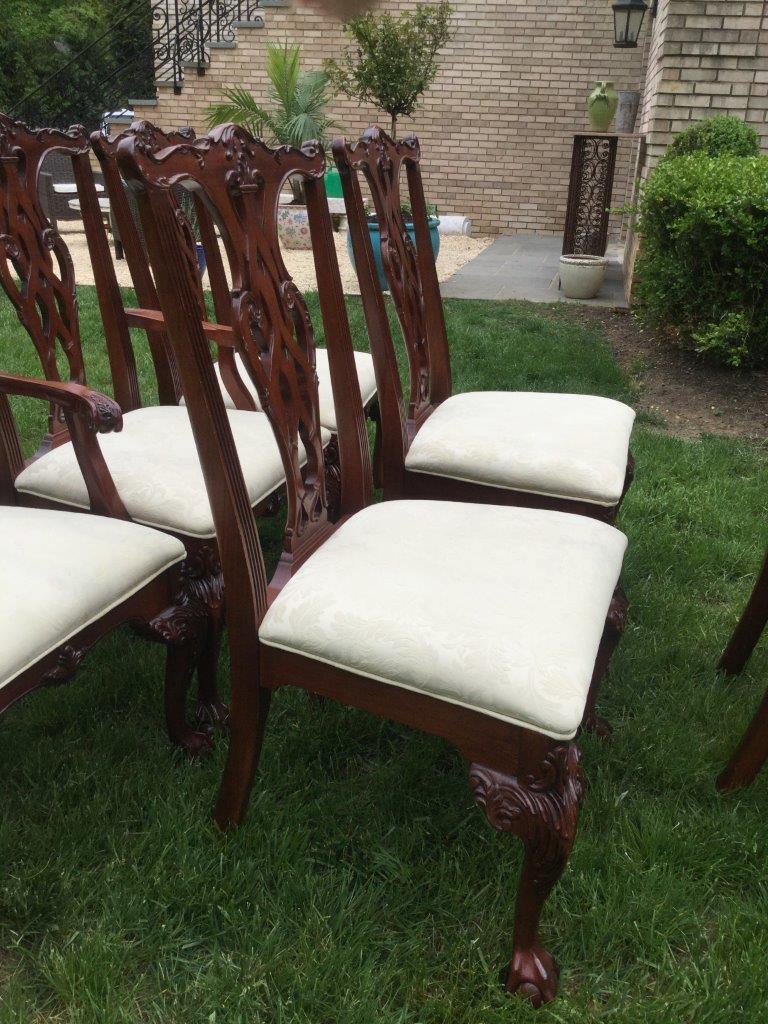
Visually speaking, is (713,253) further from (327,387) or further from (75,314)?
(75,314)

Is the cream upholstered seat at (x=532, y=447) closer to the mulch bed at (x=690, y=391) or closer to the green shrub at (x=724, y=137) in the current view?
the mulch bed at (x=690, y=391)

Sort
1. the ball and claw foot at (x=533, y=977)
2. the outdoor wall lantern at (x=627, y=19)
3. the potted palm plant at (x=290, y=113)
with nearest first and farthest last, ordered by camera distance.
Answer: the ball and claw foot at (x=533, y=977) < the outdoor wall lantern at (x=627, y=19) < the potted palm plant at (x=290, y=113)

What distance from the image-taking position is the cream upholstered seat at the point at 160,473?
1790 mm

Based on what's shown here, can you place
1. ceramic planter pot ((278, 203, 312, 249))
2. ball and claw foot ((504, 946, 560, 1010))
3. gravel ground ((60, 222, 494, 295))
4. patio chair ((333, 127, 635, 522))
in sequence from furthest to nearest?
ceramic planter pot ((278, 203, 312, 249)), gravel ground ((60, 222, 494, 295)), patio chair ((333, 127, 635, 522)), ball and claw foot ((504, 946, 560, 1010))

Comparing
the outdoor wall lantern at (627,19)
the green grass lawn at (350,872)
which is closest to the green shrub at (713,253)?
the green grass lawn at (350,872)

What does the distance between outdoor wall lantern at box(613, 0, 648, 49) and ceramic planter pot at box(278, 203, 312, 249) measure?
3359mm

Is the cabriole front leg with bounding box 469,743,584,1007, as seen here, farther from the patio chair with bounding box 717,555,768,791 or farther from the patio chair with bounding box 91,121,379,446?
the patio chair with bounding box 91,121,379,446

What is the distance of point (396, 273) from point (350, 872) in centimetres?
138

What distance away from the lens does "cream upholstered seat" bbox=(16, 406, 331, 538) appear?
70.5 inches

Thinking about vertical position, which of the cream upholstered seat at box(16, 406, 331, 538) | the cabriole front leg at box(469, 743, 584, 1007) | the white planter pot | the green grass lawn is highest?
the cream upholstered seat at box(16, 406, 331, 538)

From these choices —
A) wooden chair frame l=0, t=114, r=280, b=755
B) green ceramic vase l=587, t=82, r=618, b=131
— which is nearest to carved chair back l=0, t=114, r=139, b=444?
wooden chair frame l=0, t=114, r=280, b=755

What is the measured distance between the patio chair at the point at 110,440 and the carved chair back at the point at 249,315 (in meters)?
0.27

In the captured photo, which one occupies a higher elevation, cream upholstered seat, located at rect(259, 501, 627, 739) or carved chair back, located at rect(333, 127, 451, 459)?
carved chair back, located at rect(333, 127, 451, 459)

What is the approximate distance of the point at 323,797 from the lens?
173 cm
